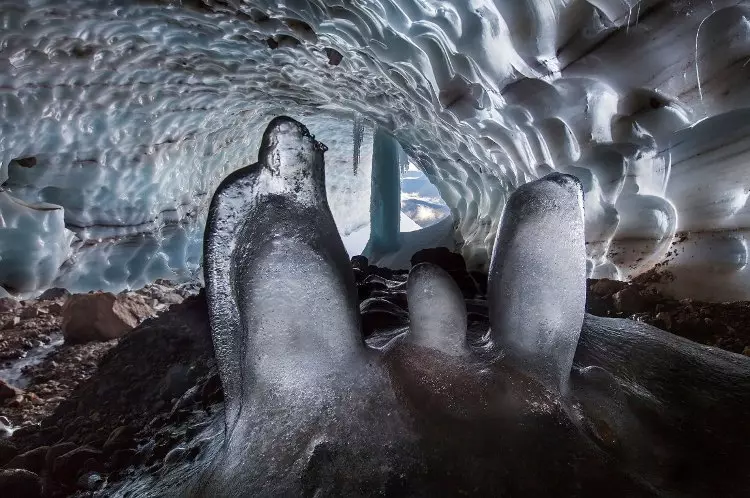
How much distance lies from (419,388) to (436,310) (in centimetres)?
23

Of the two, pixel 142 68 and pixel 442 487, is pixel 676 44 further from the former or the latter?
pixel 142 68

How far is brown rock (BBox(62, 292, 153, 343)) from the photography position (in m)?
3.34

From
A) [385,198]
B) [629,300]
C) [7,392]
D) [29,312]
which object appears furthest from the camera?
[385,198]

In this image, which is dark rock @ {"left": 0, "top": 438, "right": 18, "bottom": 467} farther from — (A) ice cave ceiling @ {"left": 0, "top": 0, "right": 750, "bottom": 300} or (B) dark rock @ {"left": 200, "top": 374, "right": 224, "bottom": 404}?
(A) ice cave ceiling @ {"left": 0, "top": 0, "right": 750, "bottom": 300}

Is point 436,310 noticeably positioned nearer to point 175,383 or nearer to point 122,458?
point 122,458

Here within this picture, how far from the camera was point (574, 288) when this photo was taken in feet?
4.13

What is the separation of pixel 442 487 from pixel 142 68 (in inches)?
142

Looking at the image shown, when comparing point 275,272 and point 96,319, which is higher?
point 275,272

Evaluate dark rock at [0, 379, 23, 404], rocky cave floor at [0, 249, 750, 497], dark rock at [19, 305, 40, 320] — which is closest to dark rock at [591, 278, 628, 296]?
rocky cave floor at [0, 249, 750, 497]

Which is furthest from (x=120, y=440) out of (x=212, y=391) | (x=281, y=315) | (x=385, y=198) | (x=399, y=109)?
(x=385, y=198)

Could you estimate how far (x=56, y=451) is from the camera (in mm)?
1693

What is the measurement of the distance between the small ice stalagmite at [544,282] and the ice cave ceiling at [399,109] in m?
0.93

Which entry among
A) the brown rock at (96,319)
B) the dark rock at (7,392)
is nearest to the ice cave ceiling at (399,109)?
the brown rock at (96,319)

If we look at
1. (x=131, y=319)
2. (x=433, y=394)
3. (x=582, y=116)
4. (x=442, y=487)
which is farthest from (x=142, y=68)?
(x=442, y=487)
